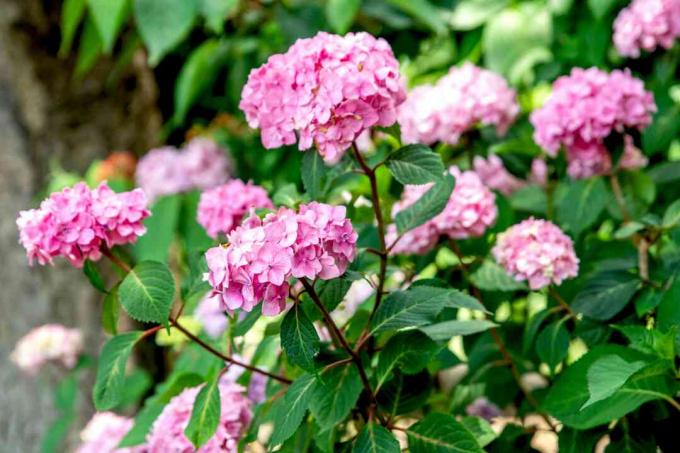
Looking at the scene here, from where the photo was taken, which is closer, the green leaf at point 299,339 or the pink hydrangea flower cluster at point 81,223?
the green leaf at point 299,339

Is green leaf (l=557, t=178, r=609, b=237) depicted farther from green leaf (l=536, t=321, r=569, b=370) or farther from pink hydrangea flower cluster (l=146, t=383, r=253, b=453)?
pink hydrangea flower cluster (l=146, t=383, r=253, b=453)

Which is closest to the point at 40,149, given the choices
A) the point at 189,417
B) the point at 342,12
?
the point at 342,12

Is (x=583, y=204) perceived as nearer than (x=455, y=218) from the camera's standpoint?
No

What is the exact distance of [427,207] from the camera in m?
1.18

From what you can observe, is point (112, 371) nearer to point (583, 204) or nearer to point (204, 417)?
point (204, 417)

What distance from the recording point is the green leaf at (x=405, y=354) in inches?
41.0

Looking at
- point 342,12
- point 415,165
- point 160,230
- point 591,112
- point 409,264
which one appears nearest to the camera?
point 415,165

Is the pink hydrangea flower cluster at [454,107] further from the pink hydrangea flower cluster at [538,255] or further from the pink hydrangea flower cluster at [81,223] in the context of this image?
the pink hydrangea flower cluster at [81,223]

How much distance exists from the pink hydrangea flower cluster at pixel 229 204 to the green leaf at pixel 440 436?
382mm

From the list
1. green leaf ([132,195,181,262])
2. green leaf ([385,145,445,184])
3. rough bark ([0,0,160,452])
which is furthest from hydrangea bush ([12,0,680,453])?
rough bark ([0,0,160,452])

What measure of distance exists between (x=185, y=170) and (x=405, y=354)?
140 cm

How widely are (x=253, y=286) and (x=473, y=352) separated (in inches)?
31.1

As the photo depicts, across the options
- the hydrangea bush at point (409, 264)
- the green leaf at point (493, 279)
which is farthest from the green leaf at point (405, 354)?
the green leaf at point (493, 279)

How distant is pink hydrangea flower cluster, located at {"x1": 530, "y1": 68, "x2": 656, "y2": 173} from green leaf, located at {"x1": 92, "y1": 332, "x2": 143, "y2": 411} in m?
0.74
